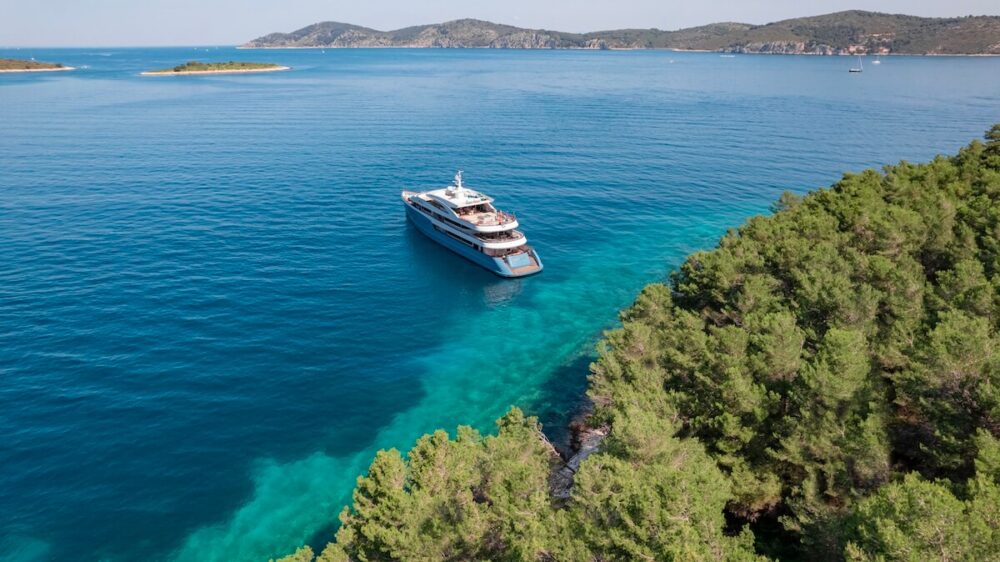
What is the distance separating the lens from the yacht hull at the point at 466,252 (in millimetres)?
63719

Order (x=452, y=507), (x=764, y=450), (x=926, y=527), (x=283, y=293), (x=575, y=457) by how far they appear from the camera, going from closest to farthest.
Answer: (x=926, y=527) → (x=452, y=507) → (x=764, y=450) → (x=575, y=457) → (x=283, y=293)

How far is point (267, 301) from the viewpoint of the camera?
55656 millimetres

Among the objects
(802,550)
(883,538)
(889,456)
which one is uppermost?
(883,538)

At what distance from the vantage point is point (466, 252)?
222ft

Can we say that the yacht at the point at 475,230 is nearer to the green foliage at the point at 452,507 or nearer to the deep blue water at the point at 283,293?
the deep blue water at the point at 283,293

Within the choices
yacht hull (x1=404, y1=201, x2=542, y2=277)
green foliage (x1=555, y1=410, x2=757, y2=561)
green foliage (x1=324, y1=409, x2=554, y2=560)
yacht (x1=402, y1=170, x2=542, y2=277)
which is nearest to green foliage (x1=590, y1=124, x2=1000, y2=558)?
green foliage (x1=555, y1=410, x2=757, y2=561)

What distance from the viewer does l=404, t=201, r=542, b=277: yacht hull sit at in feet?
209

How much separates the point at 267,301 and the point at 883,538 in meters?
52.5

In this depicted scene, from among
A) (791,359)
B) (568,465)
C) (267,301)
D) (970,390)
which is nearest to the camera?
(970,390)

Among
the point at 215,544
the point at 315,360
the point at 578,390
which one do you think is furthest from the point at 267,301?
the point at 578,390

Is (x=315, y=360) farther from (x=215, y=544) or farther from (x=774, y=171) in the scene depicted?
(x=774, y=171)

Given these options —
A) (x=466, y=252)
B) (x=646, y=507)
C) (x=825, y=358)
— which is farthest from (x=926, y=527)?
(x=466, y=252)

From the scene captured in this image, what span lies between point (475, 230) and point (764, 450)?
142ft

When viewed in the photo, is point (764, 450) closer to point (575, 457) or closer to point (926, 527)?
point (926, 527)
